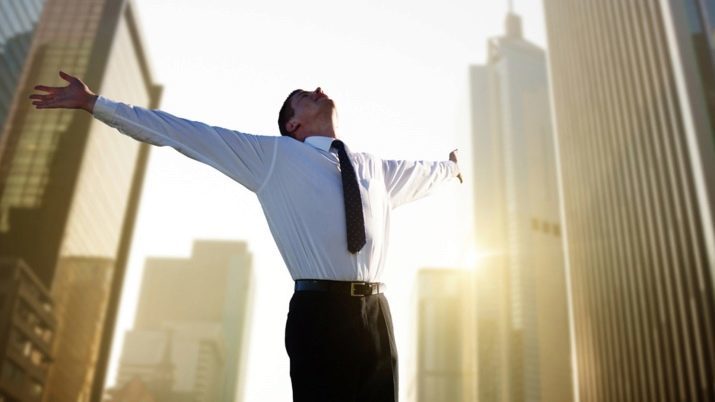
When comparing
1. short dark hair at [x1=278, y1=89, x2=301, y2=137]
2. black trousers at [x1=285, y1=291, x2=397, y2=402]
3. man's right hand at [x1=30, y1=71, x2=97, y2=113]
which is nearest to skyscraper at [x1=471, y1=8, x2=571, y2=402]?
short dark hair at [x1=278, y1=89, x2=301, y2=137]

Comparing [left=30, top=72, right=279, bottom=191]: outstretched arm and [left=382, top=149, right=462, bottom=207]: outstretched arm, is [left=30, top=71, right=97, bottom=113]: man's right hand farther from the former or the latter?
[left=382, top=149, right=462, bottom=207]: outstretched arm

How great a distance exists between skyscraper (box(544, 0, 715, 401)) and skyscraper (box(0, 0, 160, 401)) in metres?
57.9

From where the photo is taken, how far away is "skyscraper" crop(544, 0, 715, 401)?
36.9 meters

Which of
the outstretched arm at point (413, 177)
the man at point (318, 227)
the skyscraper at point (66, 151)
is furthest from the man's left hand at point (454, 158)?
the skyscraper at point (66, 151)

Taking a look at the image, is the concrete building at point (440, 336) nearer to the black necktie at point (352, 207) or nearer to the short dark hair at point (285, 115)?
the short dark hair at point (285, 115)

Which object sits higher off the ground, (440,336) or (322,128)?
(440,336)

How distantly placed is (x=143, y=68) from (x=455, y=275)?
104 metres

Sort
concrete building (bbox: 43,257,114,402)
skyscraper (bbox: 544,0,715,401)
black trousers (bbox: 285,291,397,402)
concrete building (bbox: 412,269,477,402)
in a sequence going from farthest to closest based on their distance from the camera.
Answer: concrete building (bbox: 412,269,477,402)
concrete building (bbox: 43,257,114,402)
skyscraper (bbox: 544,0,715,401)
black trousers (bbox: 285,291,397,402)

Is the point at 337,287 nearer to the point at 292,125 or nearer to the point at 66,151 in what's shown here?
the point at 292,125

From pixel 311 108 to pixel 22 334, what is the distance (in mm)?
67043

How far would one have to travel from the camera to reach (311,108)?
3.74 meters

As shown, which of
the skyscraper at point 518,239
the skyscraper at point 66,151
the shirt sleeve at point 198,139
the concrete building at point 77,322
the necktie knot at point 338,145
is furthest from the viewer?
the skyscraper at point 518,239

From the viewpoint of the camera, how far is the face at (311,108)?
372 centimetres

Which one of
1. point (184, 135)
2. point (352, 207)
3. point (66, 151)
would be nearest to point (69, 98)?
point (184, 135)
